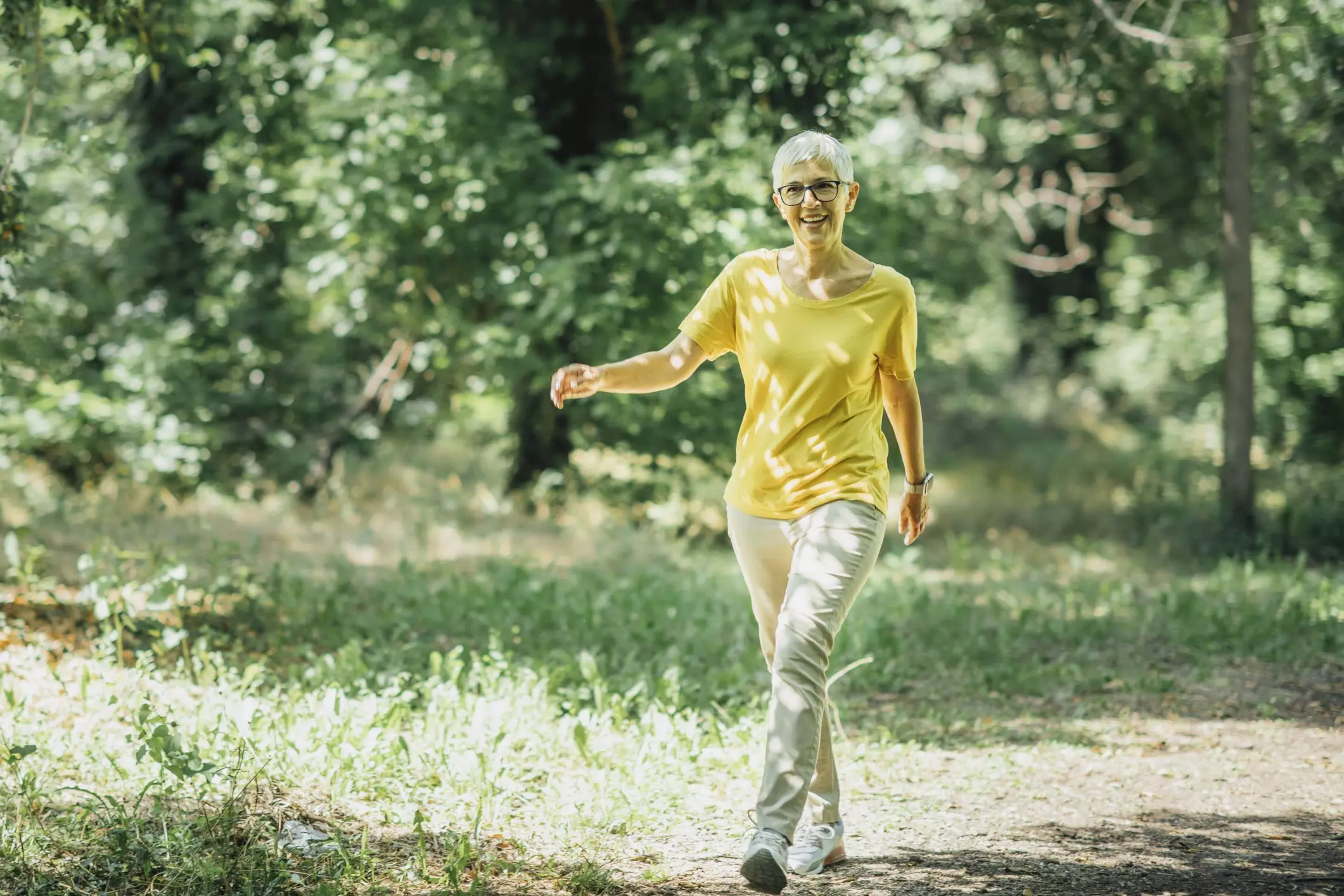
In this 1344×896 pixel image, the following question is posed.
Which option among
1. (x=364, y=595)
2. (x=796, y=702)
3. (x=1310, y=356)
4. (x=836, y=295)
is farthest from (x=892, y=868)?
(x=1310, y=356)

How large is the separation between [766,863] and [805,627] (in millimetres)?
700

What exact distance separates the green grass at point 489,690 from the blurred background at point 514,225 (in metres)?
1.97

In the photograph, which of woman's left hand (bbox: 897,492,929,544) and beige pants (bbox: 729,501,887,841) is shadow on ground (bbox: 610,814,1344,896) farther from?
woman's left hand (bbox: 897,492,929,544)

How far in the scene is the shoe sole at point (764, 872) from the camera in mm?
3756

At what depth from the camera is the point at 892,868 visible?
443 cm

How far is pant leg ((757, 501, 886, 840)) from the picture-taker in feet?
12.8

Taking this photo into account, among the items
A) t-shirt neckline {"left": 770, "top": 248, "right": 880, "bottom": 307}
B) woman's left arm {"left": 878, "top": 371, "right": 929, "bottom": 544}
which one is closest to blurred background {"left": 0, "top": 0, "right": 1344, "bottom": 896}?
woman's left arm {"left": 878, "top": 371, "right": 929, "bottom": 544}

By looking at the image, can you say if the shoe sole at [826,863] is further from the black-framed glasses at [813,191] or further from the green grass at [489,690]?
the black-framed glasses at [813,191]

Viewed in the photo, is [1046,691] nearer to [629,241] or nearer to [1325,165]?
[629,241]

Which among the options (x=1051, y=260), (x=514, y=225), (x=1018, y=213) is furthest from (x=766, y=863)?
(x=1051, y=260)

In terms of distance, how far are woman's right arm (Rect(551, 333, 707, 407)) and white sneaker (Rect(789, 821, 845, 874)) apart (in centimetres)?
161

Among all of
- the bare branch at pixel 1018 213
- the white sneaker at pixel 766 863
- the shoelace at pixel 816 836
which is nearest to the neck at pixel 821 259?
the white sneaker at pixel 766 863

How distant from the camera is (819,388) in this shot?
13.4 ft

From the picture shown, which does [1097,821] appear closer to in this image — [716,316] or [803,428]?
Answer: [803,428]
